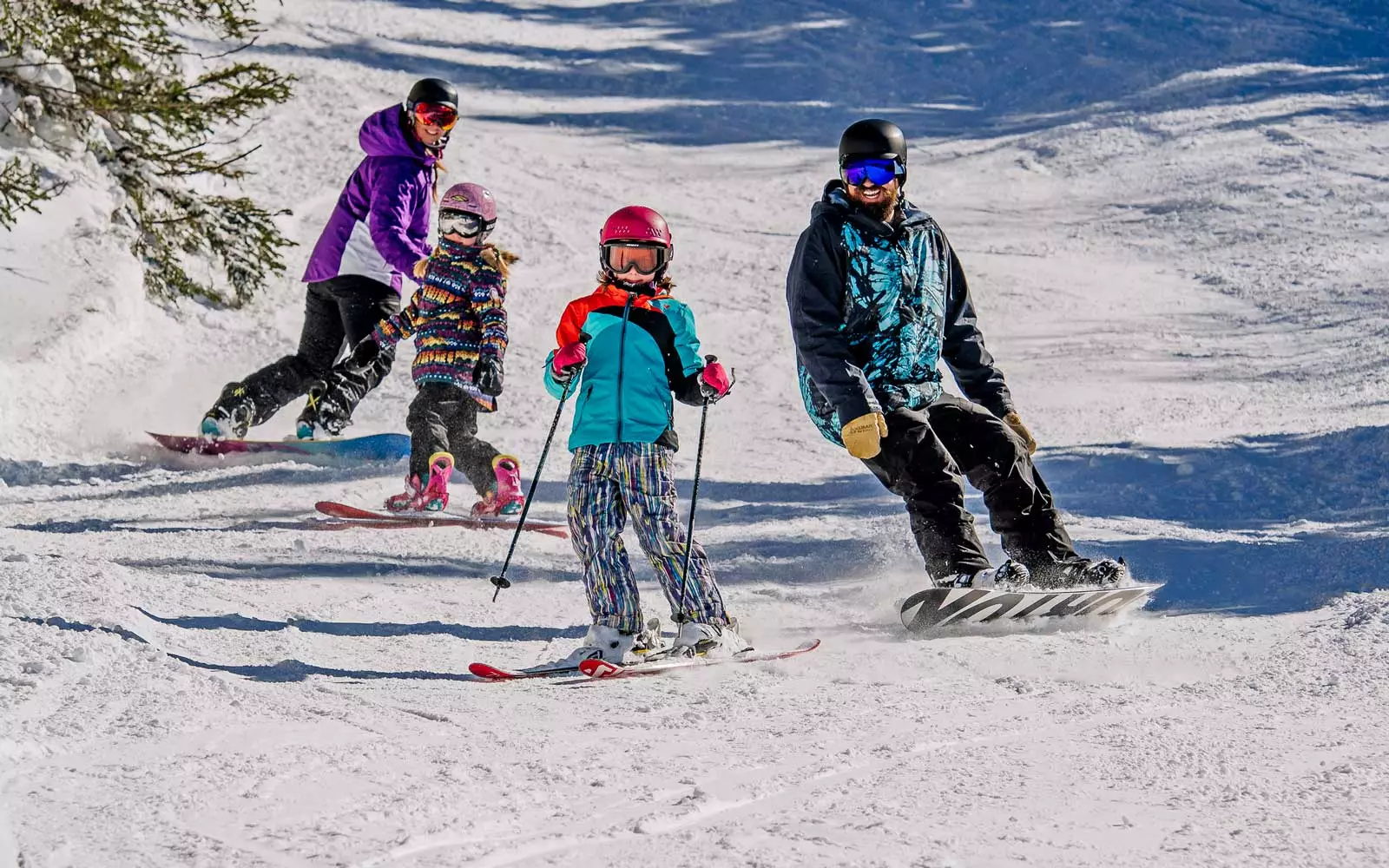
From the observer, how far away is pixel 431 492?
279 inches

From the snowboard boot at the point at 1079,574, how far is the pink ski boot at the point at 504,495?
9.36 feet

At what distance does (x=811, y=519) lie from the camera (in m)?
7.43

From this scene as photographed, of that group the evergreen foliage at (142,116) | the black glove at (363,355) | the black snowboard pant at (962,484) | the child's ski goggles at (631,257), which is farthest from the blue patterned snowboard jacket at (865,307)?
the evergreen foliage at (142,116)

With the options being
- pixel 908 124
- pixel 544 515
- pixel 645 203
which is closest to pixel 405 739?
pixel 544 515

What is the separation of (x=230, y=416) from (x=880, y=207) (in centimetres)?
430

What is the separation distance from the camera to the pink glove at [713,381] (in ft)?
16.1

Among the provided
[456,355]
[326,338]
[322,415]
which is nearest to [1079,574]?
[456,355]

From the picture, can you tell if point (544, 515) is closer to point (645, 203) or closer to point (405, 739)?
point (405, 739)

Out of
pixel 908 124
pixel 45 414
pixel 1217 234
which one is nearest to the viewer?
pixel 45 414

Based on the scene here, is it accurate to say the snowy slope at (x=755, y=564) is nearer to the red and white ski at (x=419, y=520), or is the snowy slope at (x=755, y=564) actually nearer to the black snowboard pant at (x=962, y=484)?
the red and white ski at (x=419, y=520)

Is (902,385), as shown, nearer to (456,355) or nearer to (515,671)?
(515,671)

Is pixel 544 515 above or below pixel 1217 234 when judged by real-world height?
below

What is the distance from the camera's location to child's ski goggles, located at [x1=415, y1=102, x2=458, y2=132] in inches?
300

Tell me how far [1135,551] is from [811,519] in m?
1.65
